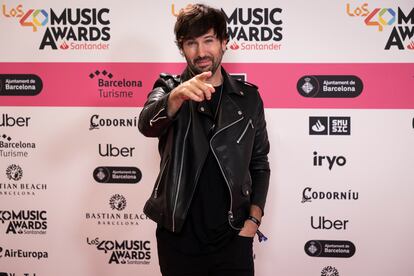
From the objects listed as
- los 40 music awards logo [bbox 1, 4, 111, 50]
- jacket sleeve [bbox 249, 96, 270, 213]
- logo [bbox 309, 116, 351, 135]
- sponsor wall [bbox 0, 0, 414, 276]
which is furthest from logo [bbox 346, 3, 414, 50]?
los 40 music awards logo [bbox 1, 4, 111, 50]

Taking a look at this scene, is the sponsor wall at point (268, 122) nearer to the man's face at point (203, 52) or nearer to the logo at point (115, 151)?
the logo at point (115, 151)

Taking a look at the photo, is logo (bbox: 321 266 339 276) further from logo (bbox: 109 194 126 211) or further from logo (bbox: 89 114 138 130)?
logo (bbox: 89 114 138 130)

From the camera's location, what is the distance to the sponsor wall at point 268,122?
101 inches

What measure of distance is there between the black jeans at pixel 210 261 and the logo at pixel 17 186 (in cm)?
138

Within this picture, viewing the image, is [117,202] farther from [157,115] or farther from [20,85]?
[157,115]

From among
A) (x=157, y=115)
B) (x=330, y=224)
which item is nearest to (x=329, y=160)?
(x=330, y=224)

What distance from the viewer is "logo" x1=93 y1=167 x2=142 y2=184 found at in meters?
2.72

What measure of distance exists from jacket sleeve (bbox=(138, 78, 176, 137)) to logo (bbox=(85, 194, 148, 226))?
1.19m

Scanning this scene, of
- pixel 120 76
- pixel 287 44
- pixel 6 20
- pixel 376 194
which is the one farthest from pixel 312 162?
pixel 6 20

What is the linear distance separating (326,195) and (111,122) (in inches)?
55.0

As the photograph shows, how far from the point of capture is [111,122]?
270cm

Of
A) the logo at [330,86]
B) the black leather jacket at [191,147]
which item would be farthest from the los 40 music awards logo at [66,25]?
the logo at [330,86]

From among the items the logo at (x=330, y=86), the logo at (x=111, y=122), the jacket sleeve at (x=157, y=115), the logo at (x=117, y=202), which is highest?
the logo at (x=330, y=86)

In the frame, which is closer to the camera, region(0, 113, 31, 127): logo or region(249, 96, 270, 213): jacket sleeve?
region(249, 96, 270, 213): jacket sleeve
